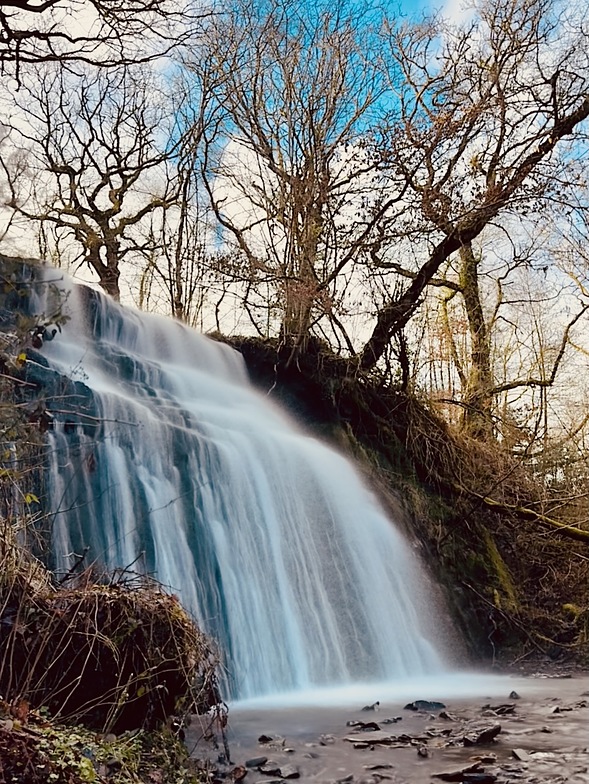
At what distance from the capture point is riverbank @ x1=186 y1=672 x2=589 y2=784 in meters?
4.23

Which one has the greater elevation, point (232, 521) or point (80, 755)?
point (232, 521)

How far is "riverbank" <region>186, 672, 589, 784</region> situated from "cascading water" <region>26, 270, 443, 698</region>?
3.01 feet

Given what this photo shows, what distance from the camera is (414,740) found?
5.05 m

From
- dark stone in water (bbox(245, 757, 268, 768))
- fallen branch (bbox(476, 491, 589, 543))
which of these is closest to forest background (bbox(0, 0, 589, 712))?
fallen branch (bbox(476, 491, 589, 543))

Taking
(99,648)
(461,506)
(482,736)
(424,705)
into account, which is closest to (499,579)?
(461,506)

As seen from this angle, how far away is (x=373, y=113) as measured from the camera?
12.6 metres

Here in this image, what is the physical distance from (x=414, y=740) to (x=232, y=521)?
11.5 feet

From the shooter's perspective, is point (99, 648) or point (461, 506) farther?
point (461, 506)

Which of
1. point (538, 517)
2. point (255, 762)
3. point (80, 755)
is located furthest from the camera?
point (538, 517)

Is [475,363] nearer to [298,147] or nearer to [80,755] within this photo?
[298,147]

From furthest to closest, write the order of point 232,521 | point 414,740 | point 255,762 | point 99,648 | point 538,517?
point 538,517 < point 232,521 < point 414,740 < point 255,762 < point 99,648

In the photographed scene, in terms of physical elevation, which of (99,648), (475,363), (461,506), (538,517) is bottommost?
(99,648)

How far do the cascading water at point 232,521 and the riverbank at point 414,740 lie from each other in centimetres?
92

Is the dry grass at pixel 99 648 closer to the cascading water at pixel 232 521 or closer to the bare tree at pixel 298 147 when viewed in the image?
the cascading water at pixel 232 521
